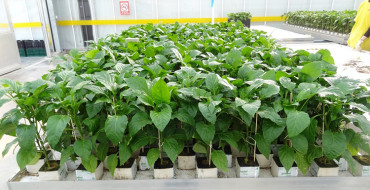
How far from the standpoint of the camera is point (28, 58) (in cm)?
→ 848

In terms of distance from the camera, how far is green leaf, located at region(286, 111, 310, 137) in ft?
3.31

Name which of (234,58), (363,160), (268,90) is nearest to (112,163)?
(268,90)

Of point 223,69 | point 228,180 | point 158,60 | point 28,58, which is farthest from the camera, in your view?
point 28,58

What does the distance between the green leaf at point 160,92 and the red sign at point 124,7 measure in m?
9.51

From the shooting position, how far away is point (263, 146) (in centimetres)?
121

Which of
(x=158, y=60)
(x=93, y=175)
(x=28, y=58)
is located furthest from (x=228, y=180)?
(x=28, y=58)

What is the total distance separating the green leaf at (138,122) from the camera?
1.11m

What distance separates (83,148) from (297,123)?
0.91 metres

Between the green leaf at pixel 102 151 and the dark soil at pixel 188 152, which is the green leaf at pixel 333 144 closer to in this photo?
the dark soil at pixel 188 152

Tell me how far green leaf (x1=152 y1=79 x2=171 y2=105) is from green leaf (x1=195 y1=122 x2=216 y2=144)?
0.18 meters

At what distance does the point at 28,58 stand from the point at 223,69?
8.69m

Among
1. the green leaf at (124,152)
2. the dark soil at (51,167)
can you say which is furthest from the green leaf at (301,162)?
the dark soil at (51,167)

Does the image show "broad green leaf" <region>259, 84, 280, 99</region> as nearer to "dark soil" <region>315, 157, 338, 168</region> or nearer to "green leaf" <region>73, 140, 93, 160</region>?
"dark soil" <region>315, 157, 338, 168</region>

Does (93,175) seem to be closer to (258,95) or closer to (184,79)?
(184,79)
